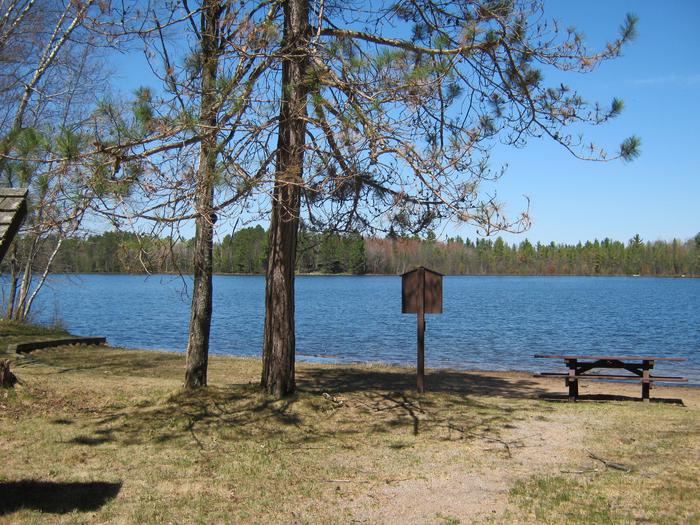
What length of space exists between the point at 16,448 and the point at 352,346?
1757 centimetres

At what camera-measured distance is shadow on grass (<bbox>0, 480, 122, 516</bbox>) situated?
16.0 ft

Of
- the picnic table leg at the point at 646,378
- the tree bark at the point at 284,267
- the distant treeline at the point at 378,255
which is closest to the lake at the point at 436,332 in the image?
the distant treeline at the point at 378,255

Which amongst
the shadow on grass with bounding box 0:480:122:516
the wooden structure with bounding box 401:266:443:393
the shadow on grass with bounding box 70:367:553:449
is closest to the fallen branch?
the shadow on grass with bounding box 70:367:553:449

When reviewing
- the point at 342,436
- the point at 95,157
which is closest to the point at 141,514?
the point at 342,436

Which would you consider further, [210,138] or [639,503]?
[210,138]

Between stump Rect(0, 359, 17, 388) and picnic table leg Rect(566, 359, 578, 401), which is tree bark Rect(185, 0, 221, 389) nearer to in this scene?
stump Rect(0, 359, 17, 388)

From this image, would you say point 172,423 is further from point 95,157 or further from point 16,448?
point 95,157

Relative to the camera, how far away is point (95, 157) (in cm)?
656

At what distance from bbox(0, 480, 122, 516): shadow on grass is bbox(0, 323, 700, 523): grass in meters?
0.02

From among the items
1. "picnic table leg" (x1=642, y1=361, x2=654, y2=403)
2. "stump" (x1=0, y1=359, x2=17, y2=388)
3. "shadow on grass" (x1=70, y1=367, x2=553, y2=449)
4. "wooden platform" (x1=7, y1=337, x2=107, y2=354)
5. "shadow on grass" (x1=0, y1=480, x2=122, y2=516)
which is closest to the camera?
"shadow on grass" (x1=0, y1=480, x2=122, y2=516)

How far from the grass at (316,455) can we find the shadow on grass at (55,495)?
0.02 metres

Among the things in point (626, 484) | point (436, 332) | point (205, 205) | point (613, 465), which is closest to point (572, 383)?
point (613, 465)

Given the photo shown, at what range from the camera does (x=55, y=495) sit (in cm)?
514

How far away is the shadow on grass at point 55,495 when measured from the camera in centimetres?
488
